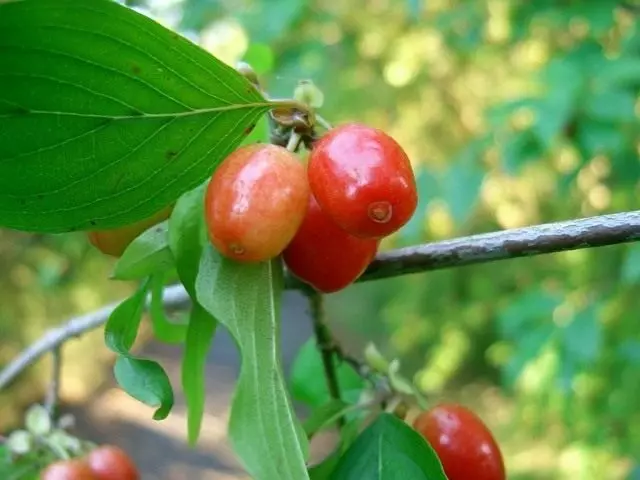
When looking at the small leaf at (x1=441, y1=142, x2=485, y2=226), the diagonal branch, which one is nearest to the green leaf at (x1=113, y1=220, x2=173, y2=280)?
the diagonal branch

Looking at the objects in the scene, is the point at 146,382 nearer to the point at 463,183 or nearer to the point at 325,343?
the point at 325,343

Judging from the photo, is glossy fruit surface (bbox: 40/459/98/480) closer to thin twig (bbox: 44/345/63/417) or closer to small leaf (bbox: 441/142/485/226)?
thin twig (bbox: 44/345/63/417)

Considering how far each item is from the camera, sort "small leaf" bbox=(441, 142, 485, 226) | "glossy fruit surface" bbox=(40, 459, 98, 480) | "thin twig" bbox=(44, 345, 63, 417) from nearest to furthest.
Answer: "glossy fruit surface" bbox=(40, 459, 98, 480) < "thin twig" bbox=(44, 345, 63, 417) < "small leaf" bbox=(441, 142, 485, 226)

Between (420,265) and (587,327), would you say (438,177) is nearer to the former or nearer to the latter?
(587,327)

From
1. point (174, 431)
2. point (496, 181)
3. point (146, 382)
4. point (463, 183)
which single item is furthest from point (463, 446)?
Result: point (174, 431)

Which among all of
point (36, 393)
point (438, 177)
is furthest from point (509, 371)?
point (36, 393)
